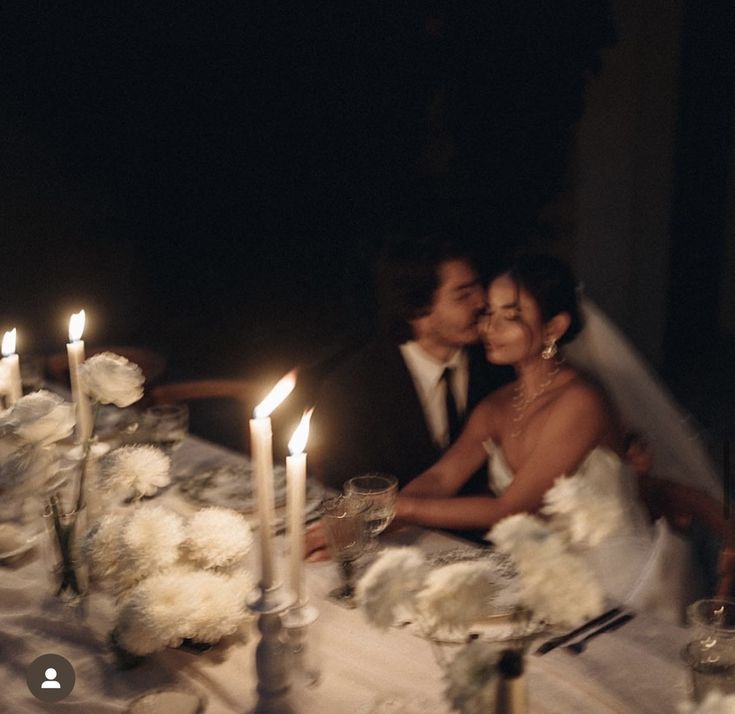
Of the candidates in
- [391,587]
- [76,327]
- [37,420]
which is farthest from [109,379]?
[391,587]

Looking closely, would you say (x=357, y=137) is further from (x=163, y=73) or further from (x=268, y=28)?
(x=163, y=73)

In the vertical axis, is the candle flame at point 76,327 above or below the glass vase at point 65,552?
above

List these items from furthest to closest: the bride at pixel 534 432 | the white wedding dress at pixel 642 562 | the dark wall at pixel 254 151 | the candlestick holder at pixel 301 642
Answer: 1. the dark wall at pixel 254 151
2. the bride at pixel 534 432
3. the white wedding dress at pixel 642 562
4. the candlestick holder at pixel 301 642

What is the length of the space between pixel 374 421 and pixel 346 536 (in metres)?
1.24

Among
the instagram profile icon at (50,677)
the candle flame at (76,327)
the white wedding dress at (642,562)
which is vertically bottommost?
the white wedding dress at (642,562)

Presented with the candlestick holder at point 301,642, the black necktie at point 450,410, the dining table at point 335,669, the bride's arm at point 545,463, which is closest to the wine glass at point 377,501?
the dining table at point 335,669

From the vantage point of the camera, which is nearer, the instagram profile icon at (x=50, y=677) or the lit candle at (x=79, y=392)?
the instagram profile icon at (x=50, y=677)

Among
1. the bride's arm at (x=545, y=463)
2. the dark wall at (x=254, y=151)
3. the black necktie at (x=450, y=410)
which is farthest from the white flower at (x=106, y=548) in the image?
the dark wall at (x=254, y=151)

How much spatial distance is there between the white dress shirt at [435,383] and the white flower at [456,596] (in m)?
1.73

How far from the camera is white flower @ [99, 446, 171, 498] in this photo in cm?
142

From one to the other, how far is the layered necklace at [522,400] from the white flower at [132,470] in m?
1.24

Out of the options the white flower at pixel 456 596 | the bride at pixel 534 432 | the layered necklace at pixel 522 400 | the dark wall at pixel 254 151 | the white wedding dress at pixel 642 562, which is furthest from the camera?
the dark wall at pixel 254 151

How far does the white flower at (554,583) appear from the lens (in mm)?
896

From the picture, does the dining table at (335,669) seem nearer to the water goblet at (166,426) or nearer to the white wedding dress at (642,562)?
the water goblet at (166,426)
